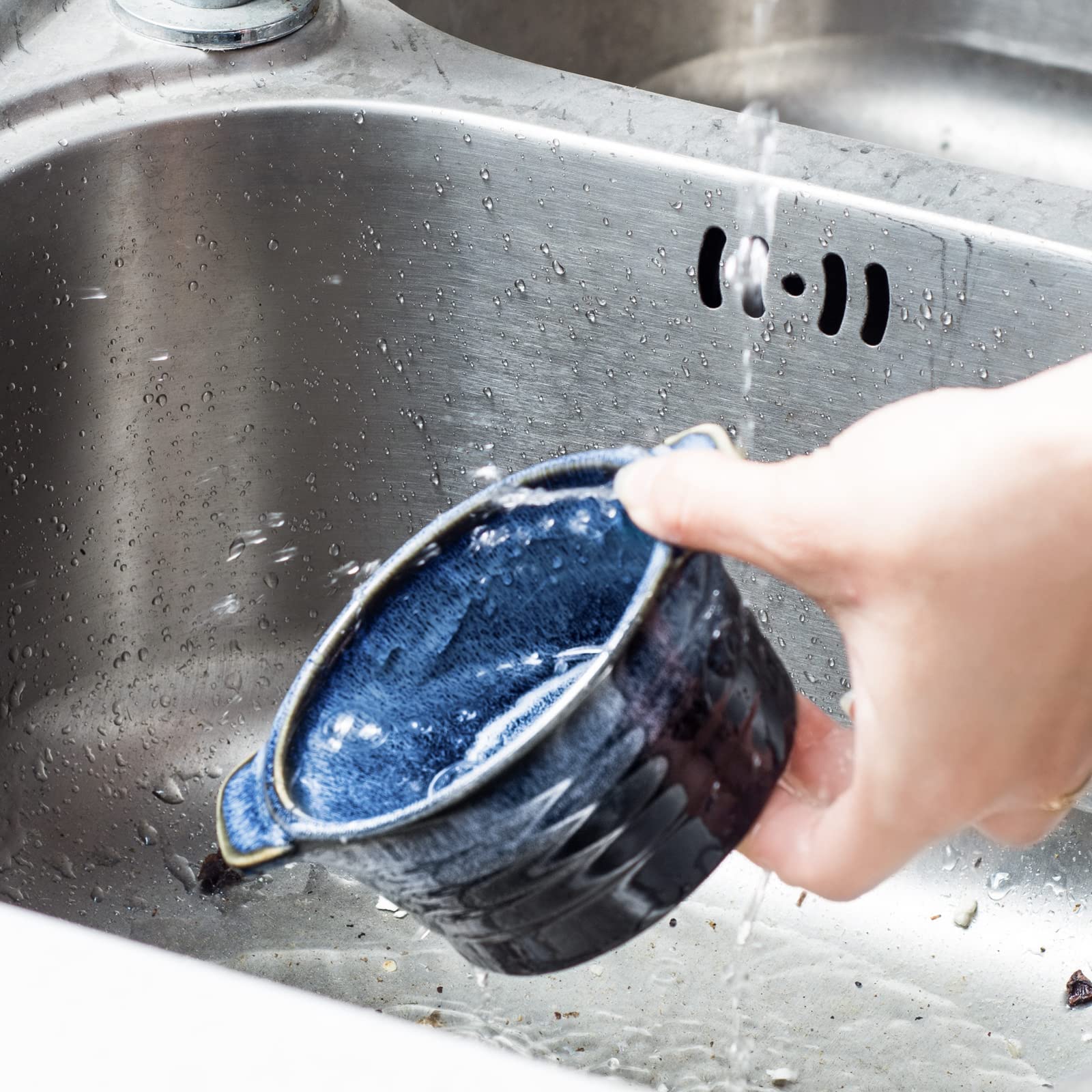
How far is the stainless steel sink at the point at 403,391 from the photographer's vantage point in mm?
812

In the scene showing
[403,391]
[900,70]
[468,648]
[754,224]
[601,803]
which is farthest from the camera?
[900,70]

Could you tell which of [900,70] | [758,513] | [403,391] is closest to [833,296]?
[403,391]

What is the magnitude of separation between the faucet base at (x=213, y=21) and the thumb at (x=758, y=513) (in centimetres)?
56

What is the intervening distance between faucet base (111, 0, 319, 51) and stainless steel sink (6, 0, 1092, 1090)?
0.01 m

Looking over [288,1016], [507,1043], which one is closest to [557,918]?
[288,1016]

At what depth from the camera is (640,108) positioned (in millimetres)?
845

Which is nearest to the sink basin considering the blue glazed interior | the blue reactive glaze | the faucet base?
the faucet base

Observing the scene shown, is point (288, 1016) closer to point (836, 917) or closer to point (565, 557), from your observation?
point (565, 557)

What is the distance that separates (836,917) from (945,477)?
0.58 meters

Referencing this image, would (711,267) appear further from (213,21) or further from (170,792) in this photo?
(170,792)

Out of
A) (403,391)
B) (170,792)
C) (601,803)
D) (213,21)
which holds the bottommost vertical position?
(170,792)

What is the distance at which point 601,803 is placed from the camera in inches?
16.8

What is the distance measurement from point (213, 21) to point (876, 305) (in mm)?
453

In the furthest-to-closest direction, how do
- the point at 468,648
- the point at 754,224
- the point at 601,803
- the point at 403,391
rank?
the point at 403,391 → the point at 754,224 → the point at 468,648 → the point at 601,803
